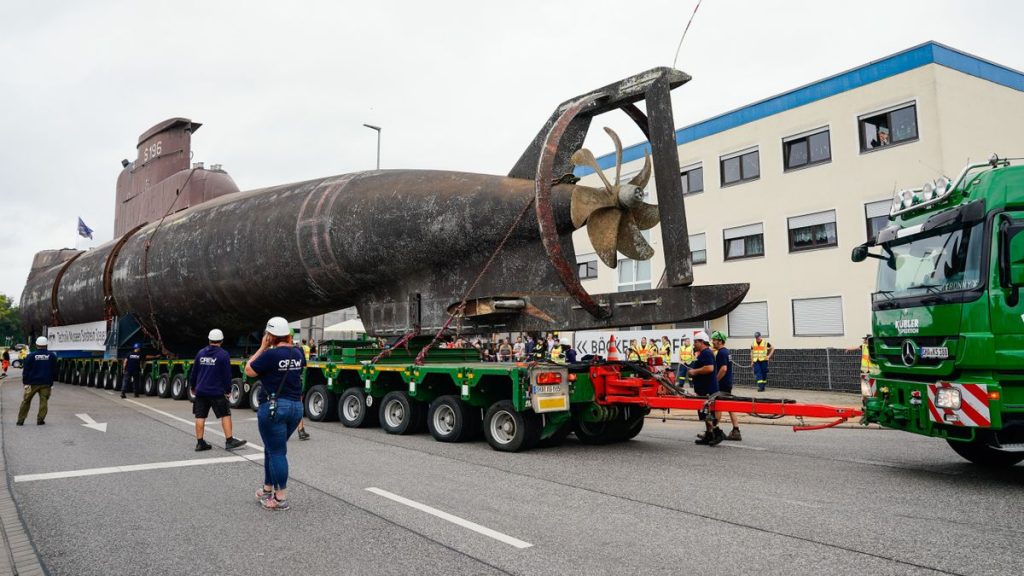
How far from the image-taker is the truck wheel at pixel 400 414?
10297 millimetres

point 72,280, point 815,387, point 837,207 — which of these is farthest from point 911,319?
point 72,280

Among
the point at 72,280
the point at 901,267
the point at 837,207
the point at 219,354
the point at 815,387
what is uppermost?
the point at 837,207

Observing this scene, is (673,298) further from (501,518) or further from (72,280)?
(72,280)

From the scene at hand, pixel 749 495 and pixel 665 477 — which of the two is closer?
pixel 749 495

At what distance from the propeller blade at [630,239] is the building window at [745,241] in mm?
14867

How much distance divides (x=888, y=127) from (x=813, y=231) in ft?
11.8

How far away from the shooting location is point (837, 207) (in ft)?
66.3

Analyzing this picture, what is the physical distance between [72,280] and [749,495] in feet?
72.4

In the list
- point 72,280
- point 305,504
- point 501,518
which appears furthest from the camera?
point 72,280

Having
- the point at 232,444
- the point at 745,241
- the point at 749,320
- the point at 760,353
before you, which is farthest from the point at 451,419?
the point at 745,241

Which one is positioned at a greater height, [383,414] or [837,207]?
[837,207]

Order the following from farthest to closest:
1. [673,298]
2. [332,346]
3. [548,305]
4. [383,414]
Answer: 1. [332,346]
2. [383,414]
3. [548,305]
4. [673,298]

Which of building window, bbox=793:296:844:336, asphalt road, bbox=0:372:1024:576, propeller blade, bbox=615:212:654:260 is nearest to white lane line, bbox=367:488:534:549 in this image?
asphalt road, bbox=0:372:1024:576

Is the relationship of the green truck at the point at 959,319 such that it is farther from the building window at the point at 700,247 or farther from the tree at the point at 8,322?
the tree at the point at 8,322
